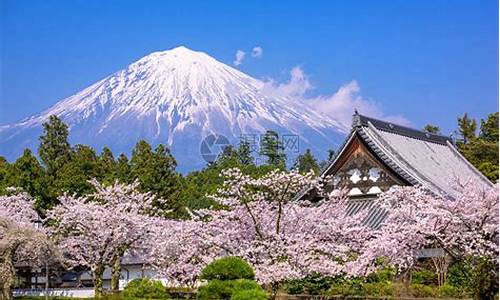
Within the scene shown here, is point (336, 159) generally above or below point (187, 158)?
below

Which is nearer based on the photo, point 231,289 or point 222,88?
point 231,289

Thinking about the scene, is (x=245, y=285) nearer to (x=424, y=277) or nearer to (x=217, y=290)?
(x=217, y=290)

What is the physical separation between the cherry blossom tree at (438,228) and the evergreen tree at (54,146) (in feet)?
56.1

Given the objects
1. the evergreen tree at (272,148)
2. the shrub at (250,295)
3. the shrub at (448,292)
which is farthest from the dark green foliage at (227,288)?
the evergreen tree at (272,148)

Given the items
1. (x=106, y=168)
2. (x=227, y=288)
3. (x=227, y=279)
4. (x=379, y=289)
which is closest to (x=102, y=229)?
(x=227, y=279)

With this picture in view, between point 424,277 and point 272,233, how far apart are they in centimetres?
341

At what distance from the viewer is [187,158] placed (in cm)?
9650

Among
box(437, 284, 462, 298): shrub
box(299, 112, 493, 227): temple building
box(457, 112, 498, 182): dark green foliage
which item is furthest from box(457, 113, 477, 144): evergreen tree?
box(437, 284, 462, 298): shrub

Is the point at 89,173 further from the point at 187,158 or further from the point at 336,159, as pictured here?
the point at 187,158

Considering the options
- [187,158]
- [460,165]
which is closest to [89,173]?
[460,165]

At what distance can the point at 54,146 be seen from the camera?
28.0 metres

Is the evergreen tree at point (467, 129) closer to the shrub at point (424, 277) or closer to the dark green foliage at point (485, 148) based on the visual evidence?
the dark green foliage at point (485, 148)

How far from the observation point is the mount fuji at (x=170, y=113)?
3556 inches

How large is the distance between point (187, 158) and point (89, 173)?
2700 inches
